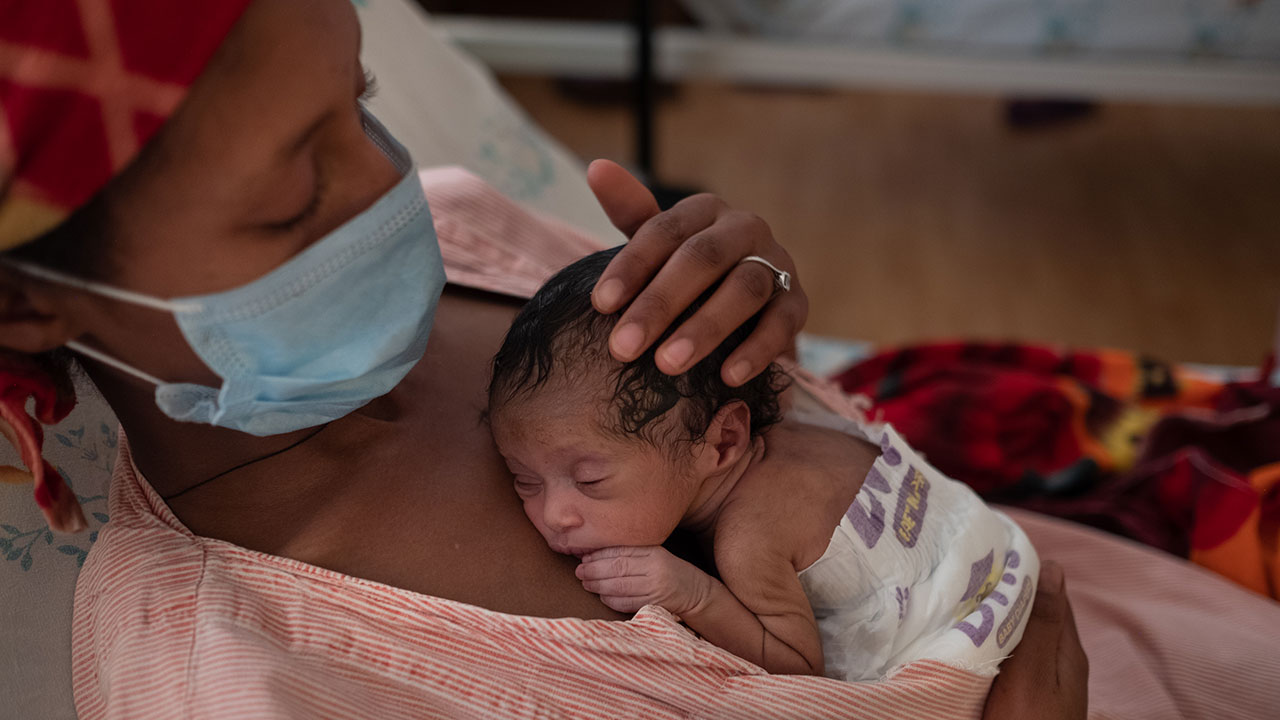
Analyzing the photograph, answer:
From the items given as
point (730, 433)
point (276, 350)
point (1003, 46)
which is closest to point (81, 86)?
point (276, 350)

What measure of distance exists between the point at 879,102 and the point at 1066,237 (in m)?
1.04

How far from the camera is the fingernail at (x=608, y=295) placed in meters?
0.93

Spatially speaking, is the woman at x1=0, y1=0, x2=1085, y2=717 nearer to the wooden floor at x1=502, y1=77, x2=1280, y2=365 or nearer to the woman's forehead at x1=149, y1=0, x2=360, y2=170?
the woman's forehead at x1=149, y1=0, x2=360, y2=170

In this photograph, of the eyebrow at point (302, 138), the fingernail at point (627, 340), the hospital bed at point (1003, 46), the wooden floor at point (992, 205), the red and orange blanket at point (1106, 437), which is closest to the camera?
the eyebrow at point (302, 138)

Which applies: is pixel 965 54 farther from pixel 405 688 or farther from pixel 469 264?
pixel 405 688

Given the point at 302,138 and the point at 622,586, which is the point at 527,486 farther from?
the point at 302,138

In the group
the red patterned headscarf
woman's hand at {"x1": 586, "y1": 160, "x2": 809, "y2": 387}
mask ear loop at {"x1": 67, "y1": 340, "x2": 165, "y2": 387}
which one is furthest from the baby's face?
the red patterned headscarf

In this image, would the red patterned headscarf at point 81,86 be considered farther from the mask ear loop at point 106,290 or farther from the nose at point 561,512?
the nose at point 561,512

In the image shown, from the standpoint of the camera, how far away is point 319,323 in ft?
2.81

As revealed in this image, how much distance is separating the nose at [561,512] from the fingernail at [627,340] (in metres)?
0.18

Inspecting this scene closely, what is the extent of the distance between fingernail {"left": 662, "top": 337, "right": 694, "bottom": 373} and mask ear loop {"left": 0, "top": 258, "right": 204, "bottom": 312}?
0.39 meters

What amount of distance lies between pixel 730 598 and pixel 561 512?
188mm

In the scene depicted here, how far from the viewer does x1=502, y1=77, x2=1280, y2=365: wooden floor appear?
9.98 ft

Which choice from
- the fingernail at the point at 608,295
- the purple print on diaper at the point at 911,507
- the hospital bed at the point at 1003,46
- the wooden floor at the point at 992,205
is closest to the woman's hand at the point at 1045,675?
the purple print on diaper at the point at 911,507
